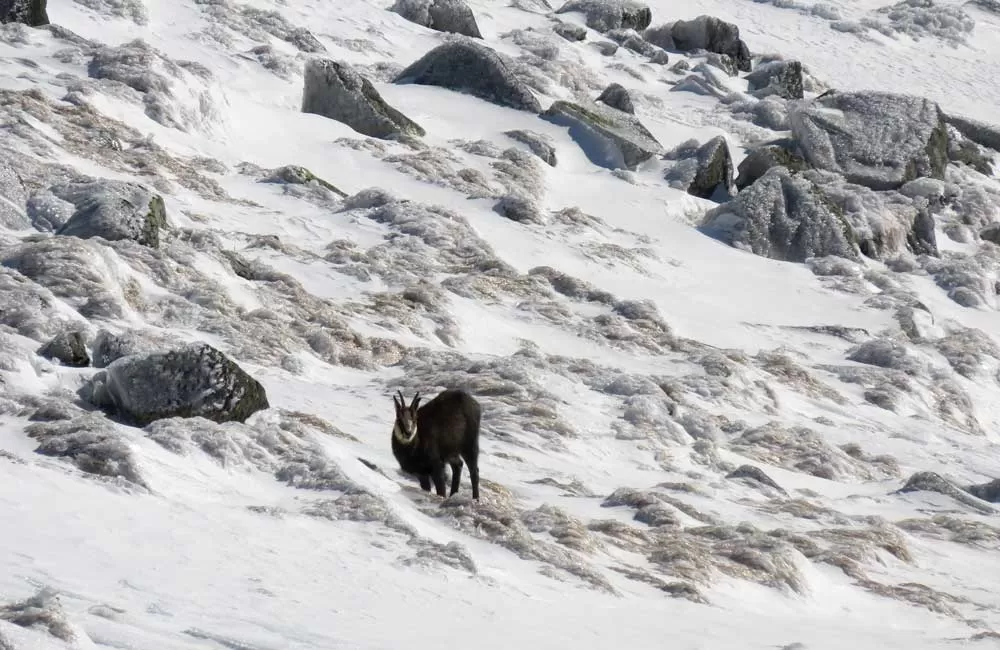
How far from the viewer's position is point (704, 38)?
37094mm

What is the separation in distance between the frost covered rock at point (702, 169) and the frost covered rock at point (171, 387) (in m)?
16.3

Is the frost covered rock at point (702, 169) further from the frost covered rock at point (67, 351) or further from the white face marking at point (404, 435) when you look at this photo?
the white face marking at point (404, 435)

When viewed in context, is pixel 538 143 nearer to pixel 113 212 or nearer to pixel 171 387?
pixel 113 212

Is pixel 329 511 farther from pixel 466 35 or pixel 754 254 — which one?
pixel 466 35

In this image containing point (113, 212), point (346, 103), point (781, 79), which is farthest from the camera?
point (781, 79)

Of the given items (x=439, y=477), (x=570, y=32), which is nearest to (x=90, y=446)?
(x=439, y=477)

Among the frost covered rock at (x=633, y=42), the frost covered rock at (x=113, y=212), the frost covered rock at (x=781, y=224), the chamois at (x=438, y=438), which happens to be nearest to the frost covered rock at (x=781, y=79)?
the frost covered rock at (x=633, y=42)

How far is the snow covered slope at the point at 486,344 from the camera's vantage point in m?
7.88

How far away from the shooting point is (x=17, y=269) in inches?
508

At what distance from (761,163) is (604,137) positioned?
314 centimetres

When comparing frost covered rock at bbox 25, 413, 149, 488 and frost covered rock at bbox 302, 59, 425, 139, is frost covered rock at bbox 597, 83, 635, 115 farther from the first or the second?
frost covered rock at bbox 25, 413, 149, 488

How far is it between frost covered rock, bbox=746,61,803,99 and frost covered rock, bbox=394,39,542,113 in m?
9.41

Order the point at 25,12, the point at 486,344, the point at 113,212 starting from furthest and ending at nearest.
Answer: the point at 25,12, the point at 486,344, the point at 113,212

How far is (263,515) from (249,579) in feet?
4.37
